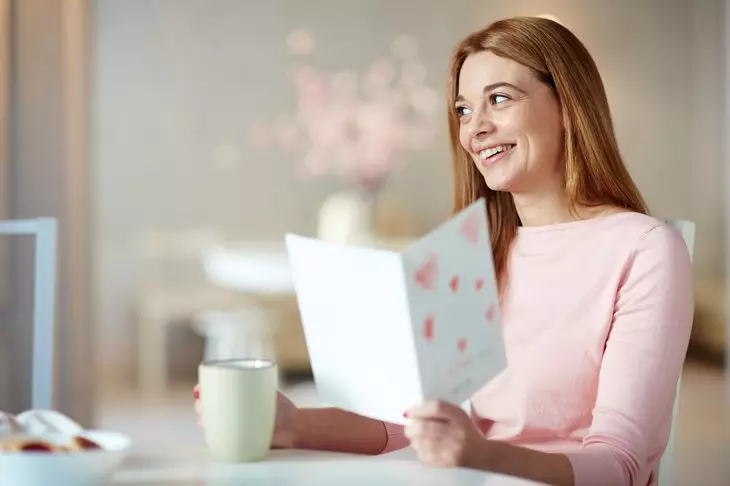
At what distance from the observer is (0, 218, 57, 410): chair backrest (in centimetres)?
140

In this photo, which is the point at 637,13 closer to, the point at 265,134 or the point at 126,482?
the point at 265,134

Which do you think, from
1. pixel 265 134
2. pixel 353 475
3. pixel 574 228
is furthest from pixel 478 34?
pixel 265 134

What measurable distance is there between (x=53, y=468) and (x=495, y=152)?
30.1 inches

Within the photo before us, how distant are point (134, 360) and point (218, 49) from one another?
1.74 m

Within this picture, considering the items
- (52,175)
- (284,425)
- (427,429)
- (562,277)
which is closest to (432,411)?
(427,429)

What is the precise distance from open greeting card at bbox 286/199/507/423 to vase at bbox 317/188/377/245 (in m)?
3.34

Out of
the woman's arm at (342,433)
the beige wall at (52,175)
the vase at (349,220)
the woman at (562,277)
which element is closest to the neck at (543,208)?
the woman at (562,277)

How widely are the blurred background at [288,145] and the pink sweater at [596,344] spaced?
3.01 metres

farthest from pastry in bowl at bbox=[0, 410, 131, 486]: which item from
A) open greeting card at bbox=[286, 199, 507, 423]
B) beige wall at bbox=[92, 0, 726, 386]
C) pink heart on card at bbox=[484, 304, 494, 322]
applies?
beige wall at bbox=[92, 0, 726, 386]

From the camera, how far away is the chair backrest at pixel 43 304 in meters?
1.40

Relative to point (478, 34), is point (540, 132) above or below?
below

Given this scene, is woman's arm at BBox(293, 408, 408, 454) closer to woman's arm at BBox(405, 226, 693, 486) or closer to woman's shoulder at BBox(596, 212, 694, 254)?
woman's arm at BBox(405, 226, 693, 486)

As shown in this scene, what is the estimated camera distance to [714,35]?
207 inches

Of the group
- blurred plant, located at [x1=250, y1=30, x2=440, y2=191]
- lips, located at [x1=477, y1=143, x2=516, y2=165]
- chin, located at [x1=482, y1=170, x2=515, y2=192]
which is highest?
blurred plant, located at [x1=250, y1=30, x2=440, y2=191]
